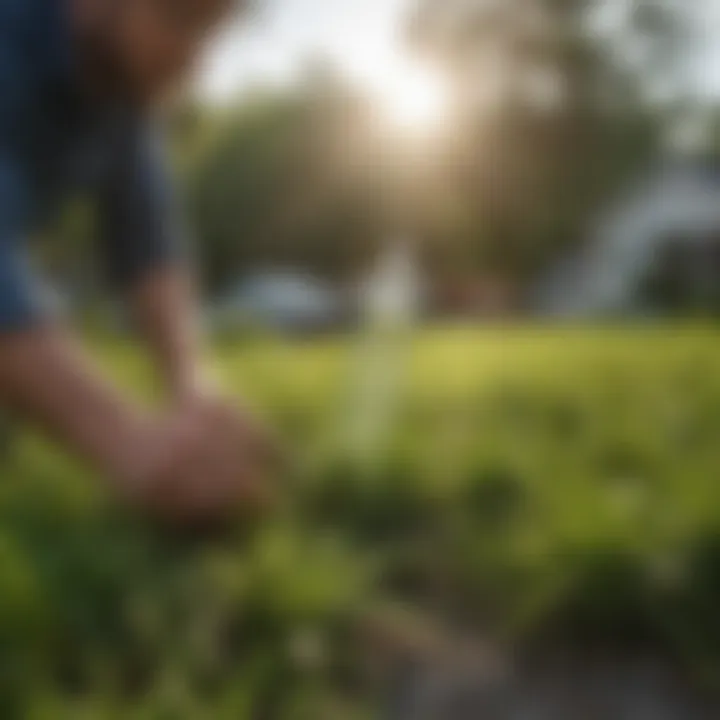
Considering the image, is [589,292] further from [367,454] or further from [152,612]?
[152,612]

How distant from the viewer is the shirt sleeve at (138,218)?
544mm

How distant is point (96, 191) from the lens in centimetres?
55

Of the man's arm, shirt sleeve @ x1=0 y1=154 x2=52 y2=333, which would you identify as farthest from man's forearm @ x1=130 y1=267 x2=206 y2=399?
shirt sleeve @ x1=0 y1=154 x2=52 y2=333

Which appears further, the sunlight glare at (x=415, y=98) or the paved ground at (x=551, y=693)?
the sunlight glare at (x=415, y=98)

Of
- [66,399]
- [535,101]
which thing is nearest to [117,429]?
[66,399]

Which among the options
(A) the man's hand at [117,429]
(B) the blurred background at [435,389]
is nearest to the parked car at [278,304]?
(B) the blurred background at [435,389]

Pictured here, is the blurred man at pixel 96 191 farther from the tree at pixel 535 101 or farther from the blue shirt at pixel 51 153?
the tree at pixel 535 101

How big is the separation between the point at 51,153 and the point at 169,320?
11 cm

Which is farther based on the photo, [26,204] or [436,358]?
[436,358]

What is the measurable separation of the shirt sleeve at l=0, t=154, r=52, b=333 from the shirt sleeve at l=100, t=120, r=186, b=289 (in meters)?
0.10

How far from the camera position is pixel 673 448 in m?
0.62

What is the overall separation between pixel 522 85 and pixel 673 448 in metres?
0.19

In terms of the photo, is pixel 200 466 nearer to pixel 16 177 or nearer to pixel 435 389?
pixel 16 177

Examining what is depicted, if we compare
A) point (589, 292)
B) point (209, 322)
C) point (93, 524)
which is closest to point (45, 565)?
point (93, 524)
